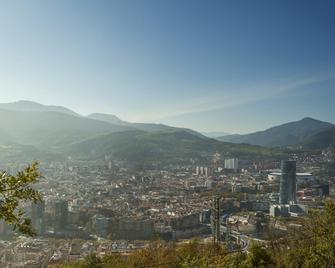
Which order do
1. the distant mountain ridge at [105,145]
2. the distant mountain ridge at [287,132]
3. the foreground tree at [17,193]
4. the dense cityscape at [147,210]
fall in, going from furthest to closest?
1. the distant mountain ridge at [287,132]
2. the distant mountain ridge at [105,145]
3. the dense cityscape at [147,210]
4. the foreground tree at [17,193]

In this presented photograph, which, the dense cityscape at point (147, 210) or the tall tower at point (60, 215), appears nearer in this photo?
the dense cityscape at point (147, 210)

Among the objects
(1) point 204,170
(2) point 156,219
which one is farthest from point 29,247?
(1) point 204,170

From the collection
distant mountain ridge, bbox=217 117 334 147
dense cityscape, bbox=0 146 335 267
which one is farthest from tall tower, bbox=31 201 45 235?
distant mountain ridge, bbox=217 117 334 147

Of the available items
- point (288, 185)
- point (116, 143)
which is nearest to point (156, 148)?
point (116, 143)

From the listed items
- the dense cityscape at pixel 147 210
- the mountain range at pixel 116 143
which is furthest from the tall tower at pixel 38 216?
the mountain range at pixel 116 143

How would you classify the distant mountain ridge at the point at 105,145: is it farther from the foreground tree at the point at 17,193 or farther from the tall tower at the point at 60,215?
the foreground tree at the point at 17,193

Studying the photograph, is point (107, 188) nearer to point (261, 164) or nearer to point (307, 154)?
point (261, 164)

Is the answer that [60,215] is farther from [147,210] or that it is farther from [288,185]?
[288,185]
